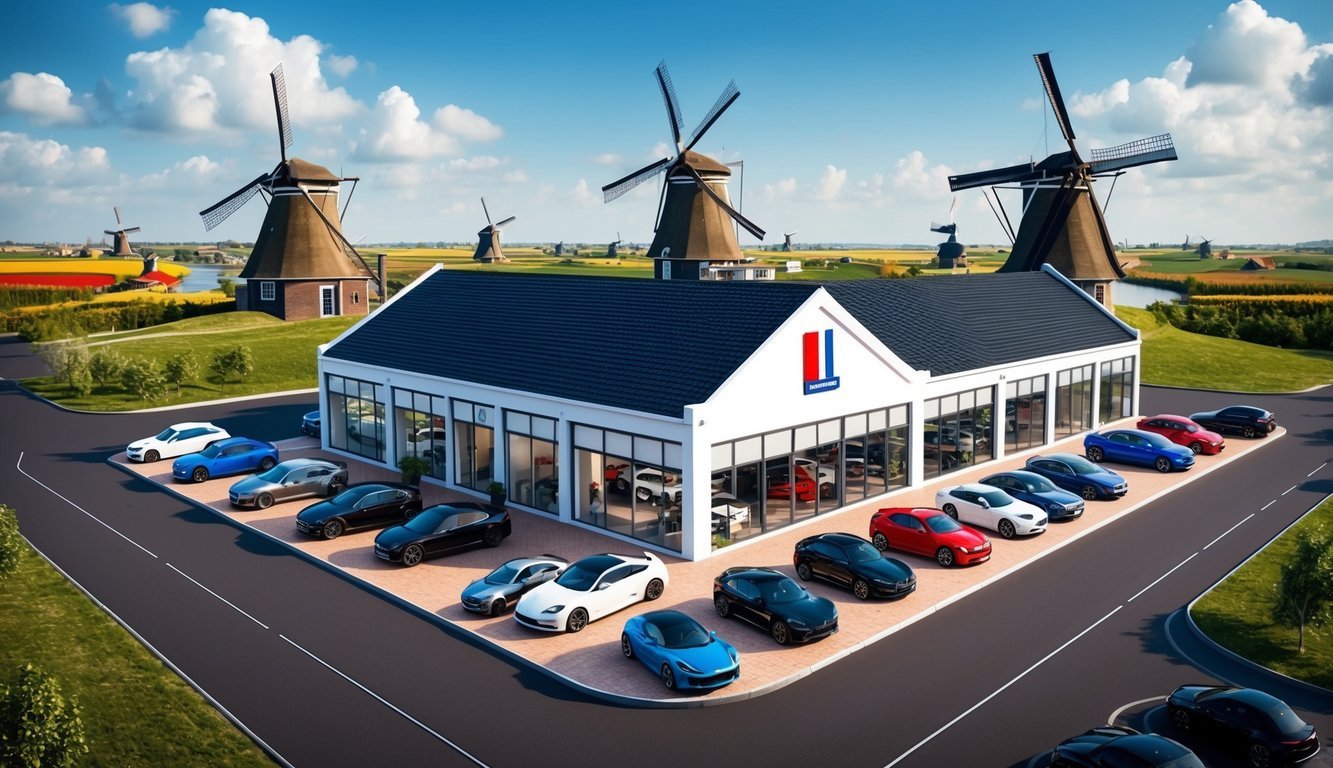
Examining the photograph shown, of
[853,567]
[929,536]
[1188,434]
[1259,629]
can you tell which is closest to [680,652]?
[853,567]

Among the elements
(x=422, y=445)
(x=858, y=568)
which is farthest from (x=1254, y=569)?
(x=422, y=445)

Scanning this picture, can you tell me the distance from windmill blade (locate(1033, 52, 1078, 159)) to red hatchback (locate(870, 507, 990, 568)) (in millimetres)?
42270

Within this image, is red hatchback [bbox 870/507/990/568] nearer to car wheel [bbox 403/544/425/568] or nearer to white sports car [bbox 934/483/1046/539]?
white sports car [bbox 934/483/1046/539]

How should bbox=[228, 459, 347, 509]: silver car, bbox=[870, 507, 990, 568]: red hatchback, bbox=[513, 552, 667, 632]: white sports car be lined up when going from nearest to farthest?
bbox=[513, 552, 667, 632]: white sports car → bbox=[870, 507, 990, 568]: red hatchback → bbox=[228, 459, 347, 509]: silver car

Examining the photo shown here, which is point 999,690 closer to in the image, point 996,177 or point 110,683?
point 110,683

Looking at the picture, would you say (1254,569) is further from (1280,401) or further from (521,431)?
(1280,401)

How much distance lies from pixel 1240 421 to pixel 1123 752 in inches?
1367

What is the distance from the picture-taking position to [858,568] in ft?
76.7

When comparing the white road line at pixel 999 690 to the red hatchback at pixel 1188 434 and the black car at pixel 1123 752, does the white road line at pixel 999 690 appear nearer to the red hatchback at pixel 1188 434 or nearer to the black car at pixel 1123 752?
the black car at pixel 1123 752

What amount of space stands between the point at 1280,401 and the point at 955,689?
1788 inches

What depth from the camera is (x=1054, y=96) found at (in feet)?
197

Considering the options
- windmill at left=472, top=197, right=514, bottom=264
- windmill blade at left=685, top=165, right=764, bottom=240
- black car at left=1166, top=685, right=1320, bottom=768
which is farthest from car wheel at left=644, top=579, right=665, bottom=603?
windmill at left=472, top=197, right=514, bottom=264

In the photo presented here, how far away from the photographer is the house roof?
29.2 m

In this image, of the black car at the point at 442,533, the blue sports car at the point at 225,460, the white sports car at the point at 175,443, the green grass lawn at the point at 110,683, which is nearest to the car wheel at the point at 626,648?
the green grass lawn at the point at 110,683
